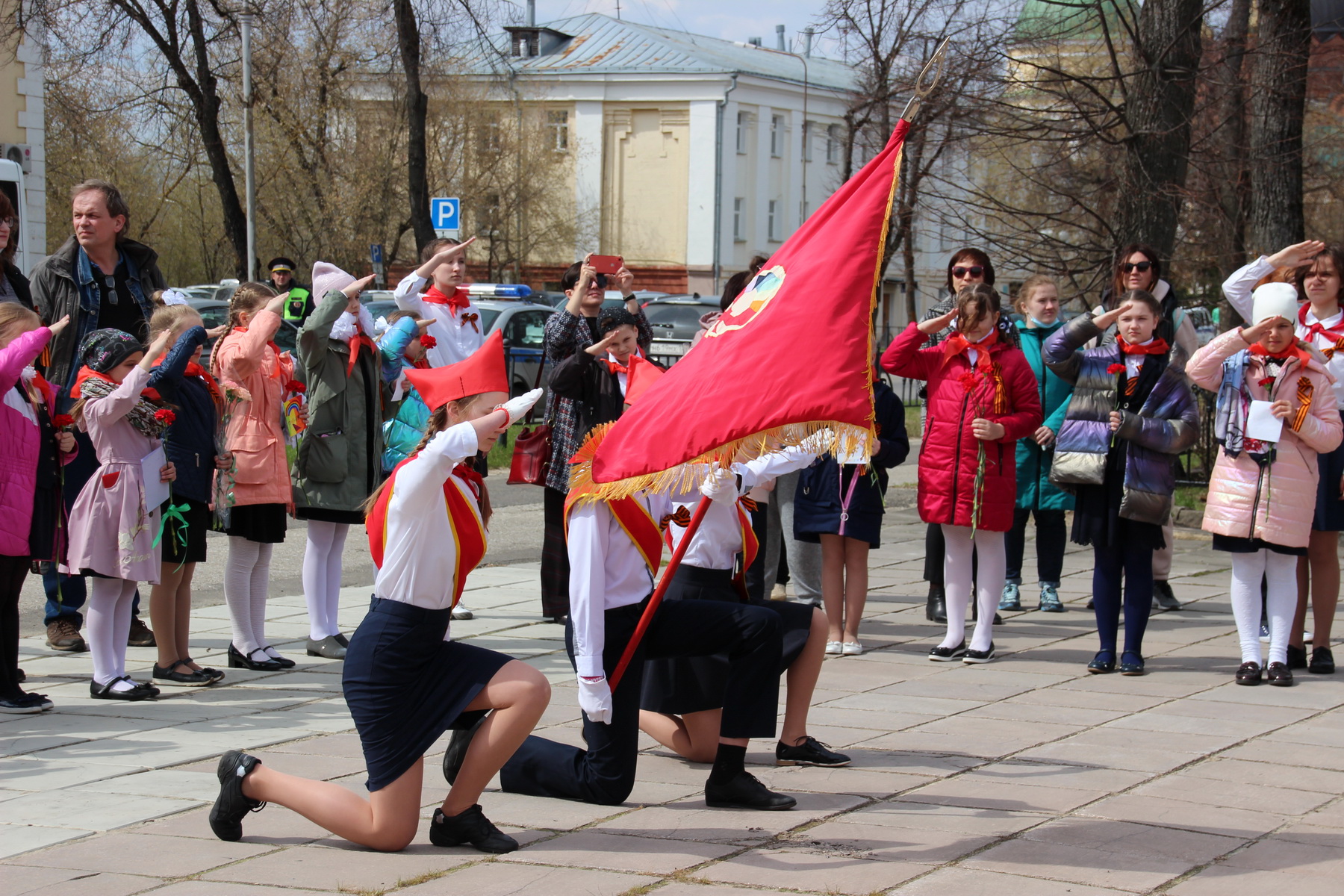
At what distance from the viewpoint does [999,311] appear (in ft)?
26.3

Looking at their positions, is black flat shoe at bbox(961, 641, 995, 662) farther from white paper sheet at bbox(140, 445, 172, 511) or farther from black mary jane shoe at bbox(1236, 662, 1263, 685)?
white paper sheet at bbox(140, 445, 172, 511)

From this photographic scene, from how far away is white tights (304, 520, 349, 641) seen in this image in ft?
25.8

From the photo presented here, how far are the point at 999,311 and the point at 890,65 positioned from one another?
49.6ft

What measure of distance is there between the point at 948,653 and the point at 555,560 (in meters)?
2.33

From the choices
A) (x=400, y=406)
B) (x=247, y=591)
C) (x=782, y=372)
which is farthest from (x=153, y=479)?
(x=782, y=372)

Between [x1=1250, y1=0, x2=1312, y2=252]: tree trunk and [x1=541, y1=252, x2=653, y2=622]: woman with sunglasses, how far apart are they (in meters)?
7.44

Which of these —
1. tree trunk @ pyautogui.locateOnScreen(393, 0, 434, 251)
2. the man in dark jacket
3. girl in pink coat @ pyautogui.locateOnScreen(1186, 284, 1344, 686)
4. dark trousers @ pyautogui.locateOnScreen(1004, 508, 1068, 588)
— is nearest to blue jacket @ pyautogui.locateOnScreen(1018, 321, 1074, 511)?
dark trousers @ pyautogui.locateOnScreen(1004, 508, 1068, 588)

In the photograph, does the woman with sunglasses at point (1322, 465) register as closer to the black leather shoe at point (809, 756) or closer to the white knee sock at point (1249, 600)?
the white knee sock at point (1249, 600)

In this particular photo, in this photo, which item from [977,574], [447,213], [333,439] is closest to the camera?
[333,439]

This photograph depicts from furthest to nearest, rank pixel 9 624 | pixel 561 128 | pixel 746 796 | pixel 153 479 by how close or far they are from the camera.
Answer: pixel 561 128 < pixel 153 479 < pixel 9 624 < pixel 746 796

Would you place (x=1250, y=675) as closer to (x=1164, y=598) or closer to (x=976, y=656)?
(x=976, y=656)

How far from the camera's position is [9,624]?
265 inches

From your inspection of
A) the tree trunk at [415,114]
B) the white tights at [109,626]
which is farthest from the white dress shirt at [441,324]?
the tree trunk at [415,114]

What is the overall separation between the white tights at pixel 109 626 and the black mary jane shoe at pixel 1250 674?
5305 mm
